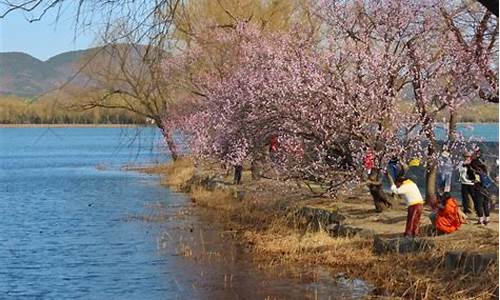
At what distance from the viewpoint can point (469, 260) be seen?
37.9 ft

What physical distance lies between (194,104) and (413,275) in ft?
60.2

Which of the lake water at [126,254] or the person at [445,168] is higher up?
the person at [445,168]

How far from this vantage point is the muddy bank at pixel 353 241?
11516mm

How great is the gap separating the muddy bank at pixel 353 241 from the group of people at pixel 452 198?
24 centimetres

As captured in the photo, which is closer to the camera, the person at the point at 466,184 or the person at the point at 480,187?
the person at the point at 480,187

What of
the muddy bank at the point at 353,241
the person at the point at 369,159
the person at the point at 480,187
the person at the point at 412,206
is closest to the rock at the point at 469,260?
the muddy bank at the point at 353,241

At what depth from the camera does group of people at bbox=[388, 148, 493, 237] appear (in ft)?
44.6

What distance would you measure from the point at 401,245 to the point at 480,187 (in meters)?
2.30

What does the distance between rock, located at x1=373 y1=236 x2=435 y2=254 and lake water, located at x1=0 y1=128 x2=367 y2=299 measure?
3.47ft

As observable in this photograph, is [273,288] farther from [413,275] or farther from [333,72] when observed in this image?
[333,72]

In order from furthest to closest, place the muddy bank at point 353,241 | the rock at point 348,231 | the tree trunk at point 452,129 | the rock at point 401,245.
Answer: the tree trunk at point 452,129 < the rock at point 348,231 < the rock at point 401,245 < the muddy bank at point 353,241

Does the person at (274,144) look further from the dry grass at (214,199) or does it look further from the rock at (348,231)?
the dry grass at (214,199)

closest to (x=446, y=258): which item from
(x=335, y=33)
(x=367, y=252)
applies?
(x=367, y=252)

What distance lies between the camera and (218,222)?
69.4 feet
